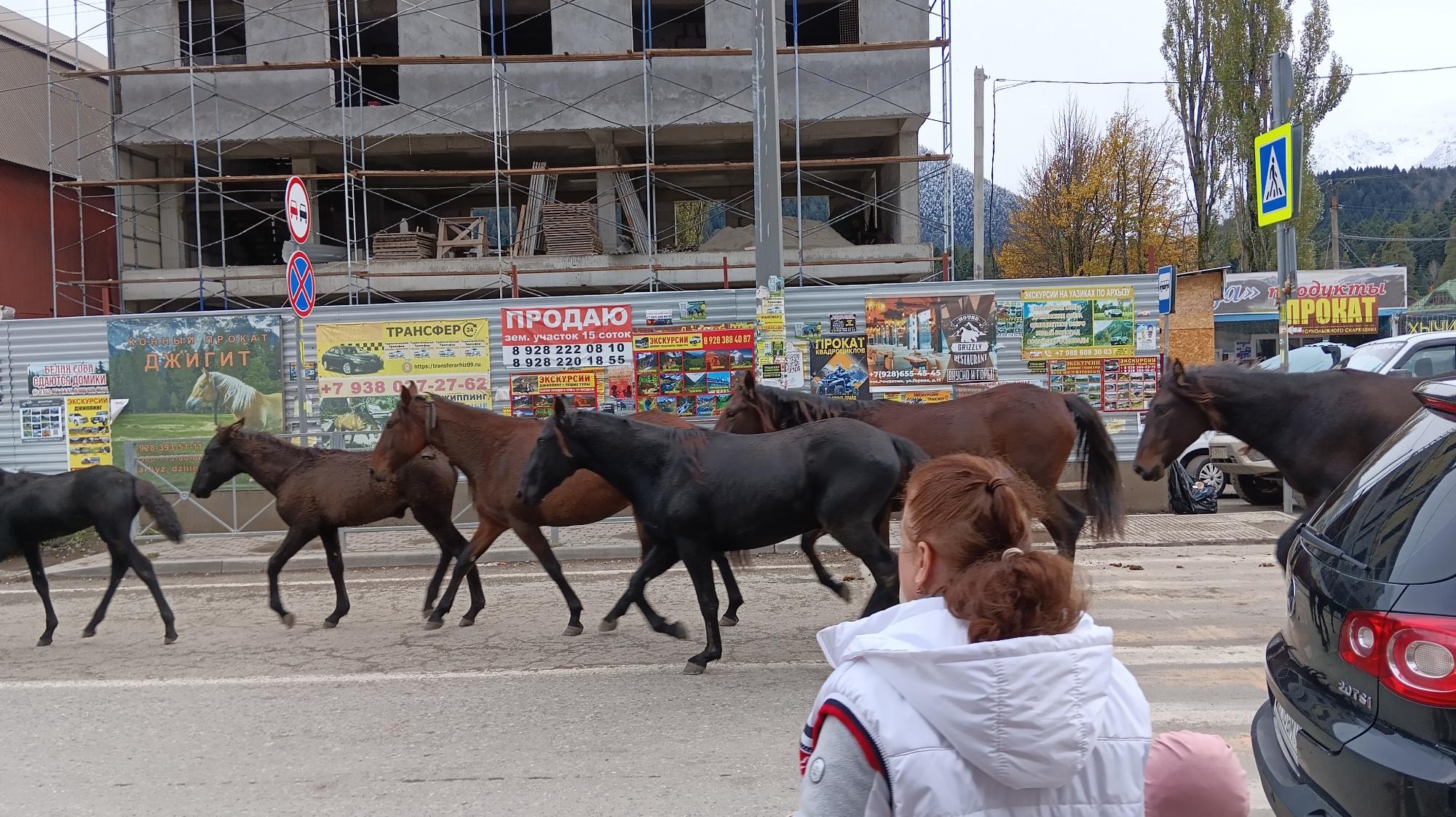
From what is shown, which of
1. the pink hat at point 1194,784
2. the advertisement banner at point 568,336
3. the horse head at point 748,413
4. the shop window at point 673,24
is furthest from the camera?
the shop window at point 673,24

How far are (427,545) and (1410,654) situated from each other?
35.3 feet

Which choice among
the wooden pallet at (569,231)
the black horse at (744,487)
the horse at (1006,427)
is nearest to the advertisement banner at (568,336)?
the horse at (1006,427)

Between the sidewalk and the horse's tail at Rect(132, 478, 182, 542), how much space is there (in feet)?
10.4

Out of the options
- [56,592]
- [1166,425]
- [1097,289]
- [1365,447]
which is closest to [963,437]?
[1166,425]

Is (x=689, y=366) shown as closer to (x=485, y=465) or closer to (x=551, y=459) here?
(x=485, y=465)

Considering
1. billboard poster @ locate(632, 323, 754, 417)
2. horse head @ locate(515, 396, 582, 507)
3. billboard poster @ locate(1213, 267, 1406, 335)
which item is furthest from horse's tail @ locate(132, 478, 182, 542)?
billboard poster @ locate(1213, 267, 1406, 335)

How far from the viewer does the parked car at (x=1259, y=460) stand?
1310 cm

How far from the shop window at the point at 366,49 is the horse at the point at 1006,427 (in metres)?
16.5

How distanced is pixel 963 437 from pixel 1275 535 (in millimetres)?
5334

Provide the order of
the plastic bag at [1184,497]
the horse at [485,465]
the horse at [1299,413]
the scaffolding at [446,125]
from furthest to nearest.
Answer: the scaffolding at [446,125] < the plastic bag at [1184,497] < the horse at [485,465] < the horse at [1299,413]

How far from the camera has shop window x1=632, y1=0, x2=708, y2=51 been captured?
25016 millimetres

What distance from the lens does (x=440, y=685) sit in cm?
633

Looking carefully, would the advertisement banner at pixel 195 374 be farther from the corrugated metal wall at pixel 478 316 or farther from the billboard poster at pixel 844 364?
the billboard poster at pixel 844 364

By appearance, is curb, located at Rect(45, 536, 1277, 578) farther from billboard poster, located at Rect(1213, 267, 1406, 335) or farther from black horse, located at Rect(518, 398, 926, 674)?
billboard poster, located at Rect(1213, 267, 1406, 335)
